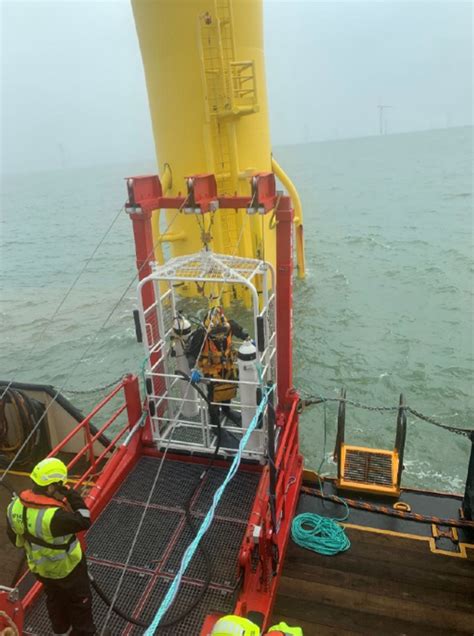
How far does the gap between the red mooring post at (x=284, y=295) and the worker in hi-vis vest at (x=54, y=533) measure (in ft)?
11.3

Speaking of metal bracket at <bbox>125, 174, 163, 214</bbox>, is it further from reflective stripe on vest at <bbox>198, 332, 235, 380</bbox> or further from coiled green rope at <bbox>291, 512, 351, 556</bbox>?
coiled green rope at <bbox>291, 512, 351, 556</bbox>

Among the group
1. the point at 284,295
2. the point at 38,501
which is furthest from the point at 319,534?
the point at 38,501

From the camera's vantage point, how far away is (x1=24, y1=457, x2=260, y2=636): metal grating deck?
4.96 meters

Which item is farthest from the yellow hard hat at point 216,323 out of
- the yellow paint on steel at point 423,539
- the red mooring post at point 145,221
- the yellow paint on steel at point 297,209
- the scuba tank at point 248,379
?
the yellow paint on steel at point 297,209

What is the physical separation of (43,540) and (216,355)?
3110mm

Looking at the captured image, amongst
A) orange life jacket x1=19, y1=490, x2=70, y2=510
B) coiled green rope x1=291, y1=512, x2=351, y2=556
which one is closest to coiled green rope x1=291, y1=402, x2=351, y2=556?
coiled green rope x1=291, y1=512, x2=351, y2=556

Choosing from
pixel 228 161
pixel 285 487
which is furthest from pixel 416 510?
pixel 228 161

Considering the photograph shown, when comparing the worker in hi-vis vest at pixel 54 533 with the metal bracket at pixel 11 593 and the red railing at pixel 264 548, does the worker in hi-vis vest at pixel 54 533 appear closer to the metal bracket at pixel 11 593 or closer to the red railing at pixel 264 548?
the metal bracket at pixel 11 593

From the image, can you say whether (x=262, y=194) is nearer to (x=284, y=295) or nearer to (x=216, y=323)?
(x=284, y=295)

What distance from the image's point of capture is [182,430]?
7.29m

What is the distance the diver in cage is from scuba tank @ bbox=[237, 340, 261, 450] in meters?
0.32

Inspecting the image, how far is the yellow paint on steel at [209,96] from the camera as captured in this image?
14.3 m

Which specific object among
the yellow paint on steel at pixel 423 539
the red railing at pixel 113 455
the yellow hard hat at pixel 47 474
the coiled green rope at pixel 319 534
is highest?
the yellow hard hat at pixel 47 474

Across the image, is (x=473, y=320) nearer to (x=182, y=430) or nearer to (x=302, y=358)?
(x=302, y=358)
